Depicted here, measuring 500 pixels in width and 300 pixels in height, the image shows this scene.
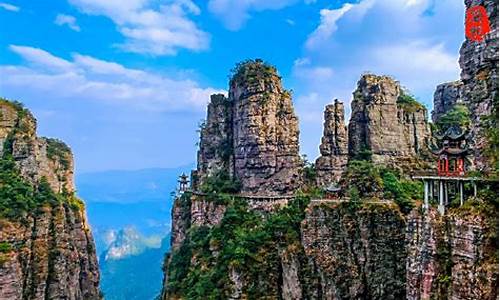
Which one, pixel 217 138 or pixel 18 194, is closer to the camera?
pixel 18 194

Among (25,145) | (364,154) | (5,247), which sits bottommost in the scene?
(5,247)

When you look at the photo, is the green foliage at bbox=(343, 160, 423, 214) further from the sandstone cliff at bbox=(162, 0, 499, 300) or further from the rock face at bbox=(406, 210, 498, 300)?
the rock face at bbox=(406, 210, 498, 300)

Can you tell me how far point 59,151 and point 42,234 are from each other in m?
13.8

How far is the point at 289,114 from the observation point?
37000mm

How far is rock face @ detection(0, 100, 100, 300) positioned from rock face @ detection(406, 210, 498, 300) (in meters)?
25.9

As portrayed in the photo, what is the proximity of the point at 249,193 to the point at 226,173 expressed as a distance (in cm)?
311

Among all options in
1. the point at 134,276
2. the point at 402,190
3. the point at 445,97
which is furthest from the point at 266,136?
the point at 134,276

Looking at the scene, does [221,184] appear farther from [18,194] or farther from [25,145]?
[25,145]

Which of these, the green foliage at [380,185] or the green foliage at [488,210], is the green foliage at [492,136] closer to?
the green foliage at [488,210]

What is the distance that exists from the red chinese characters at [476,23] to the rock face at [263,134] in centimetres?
1700

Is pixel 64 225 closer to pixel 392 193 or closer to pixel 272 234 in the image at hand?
pixel 272 234

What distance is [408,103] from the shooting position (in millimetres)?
35344

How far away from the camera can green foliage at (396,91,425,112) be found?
34875 mm

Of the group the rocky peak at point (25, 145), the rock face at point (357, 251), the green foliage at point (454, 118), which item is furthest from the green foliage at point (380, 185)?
the rocky peak at point (25, 145)
